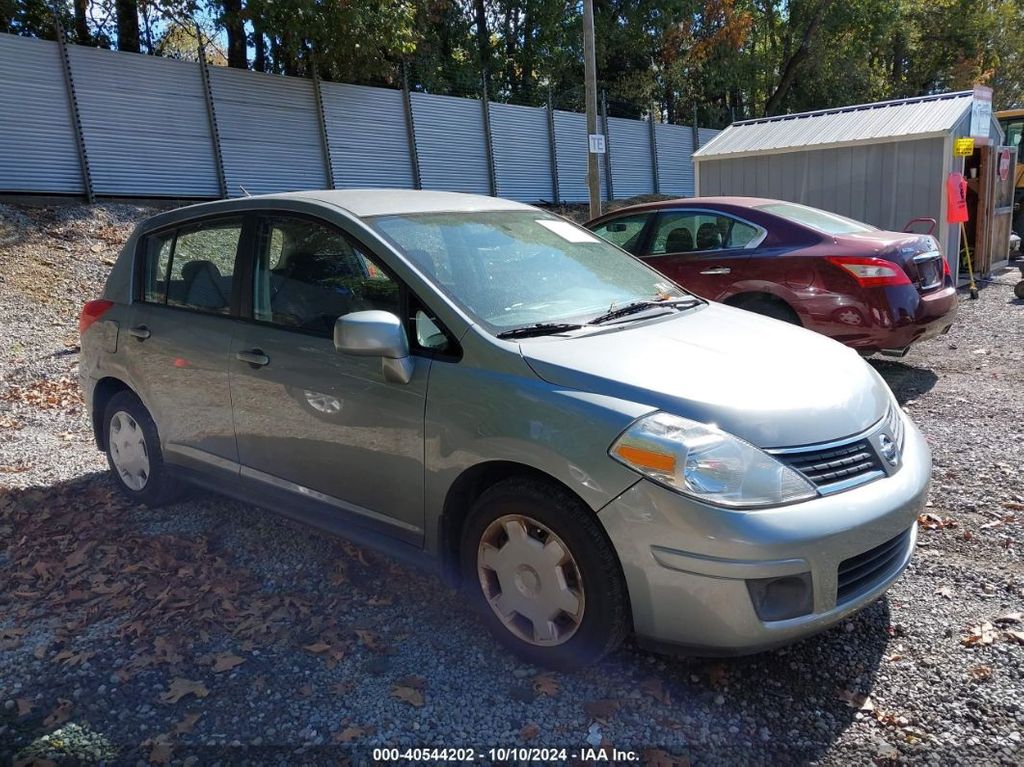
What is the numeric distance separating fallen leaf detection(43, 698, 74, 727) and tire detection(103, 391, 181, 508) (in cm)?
169

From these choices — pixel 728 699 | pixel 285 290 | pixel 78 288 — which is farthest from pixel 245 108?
pixel 728 699

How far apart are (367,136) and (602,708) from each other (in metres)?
15.2

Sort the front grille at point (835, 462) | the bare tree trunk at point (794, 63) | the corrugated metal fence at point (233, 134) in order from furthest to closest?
1. the bare tree trunk at point (794, 63)
2. the corrugated metal fence at point (233, 134)
3. the front grille at point (835, 462)

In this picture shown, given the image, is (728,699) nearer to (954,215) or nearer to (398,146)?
(954,215)

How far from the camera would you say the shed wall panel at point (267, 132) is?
45.7 feet

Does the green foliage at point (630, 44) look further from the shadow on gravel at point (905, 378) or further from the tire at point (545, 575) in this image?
the tire at point (545, 575)

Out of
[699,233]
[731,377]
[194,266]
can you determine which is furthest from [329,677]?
[699,233]

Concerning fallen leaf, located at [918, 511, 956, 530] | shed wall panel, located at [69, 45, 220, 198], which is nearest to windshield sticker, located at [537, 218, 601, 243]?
fallen leaf, located at [918, 511, 956, 530]

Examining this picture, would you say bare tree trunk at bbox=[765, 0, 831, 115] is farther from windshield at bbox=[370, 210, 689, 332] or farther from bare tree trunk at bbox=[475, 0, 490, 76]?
windshield at bbox=[370, 210, 689, 332]

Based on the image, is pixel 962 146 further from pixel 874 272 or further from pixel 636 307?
pixel 636 307

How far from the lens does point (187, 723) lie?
9.03 feet

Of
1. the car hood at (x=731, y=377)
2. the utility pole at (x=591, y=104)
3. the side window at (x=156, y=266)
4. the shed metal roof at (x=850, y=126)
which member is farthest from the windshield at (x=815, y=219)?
the utility pole at (x=591, y=104)

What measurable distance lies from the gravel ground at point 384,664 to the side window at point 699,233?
9.10 feet

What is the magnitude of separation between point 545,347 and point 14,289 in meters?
8.65
